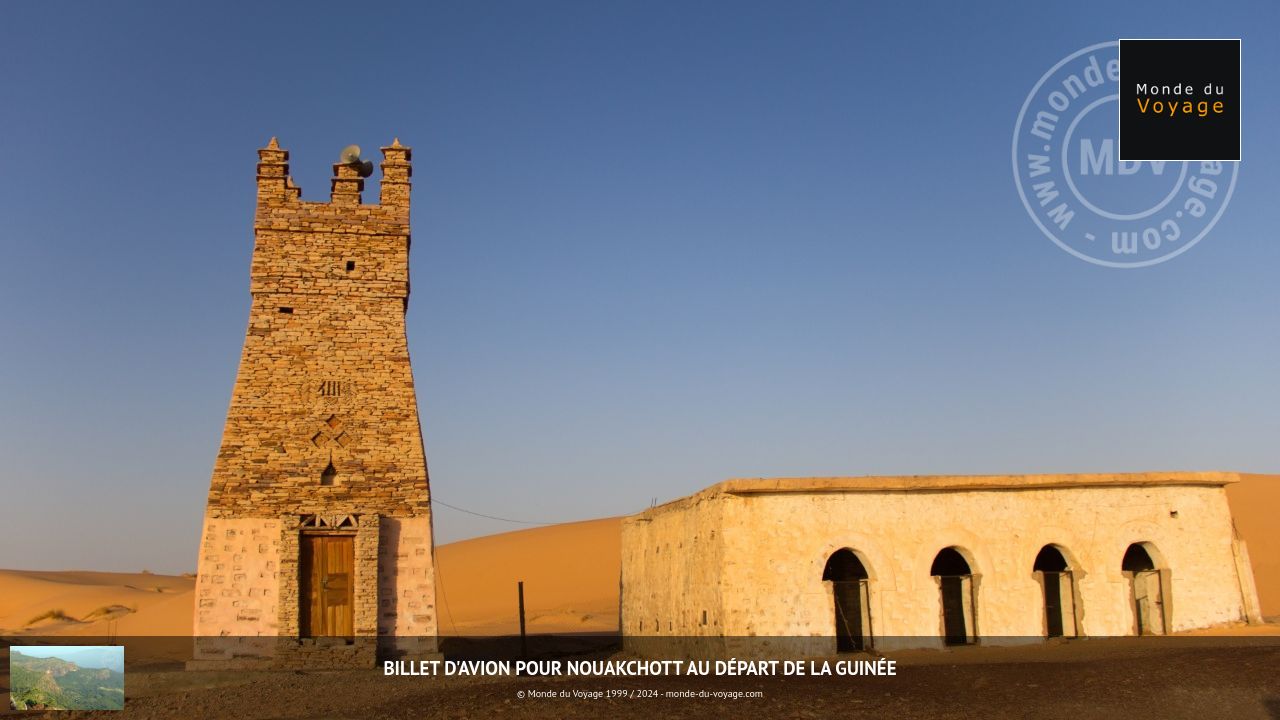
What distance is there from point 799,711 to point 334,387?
1025cm

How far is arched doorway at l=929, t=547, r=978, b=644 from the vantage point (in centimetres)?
1828

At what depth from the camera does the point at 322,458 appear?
18.1 metres

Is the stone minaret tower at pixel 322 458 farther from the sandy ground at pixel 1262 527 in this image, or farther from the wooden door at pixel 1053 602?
the sandy ground at pixel 1262 527

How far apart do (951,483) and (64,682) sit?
13610 millimetres

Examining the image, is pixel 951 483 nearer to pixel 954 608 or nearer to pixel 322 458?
pixel 954 608

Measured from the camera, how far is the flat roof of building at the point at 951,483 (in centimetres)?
1753

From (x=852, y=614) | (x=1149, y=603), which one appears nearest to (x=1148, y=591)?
(x=1149, y=603)

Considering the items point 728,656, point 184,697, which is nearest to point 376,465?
point 184,697

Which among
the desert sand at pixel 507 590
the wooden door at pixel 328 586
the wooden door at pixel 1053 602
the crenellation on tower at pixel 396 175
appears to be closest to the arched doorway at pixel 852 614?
the wooden door at pixel 1053 602

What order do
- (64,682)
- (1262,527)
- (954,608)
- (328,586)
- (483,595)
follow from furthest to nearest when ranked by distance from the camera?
(483,595), (1262,527), (954,608), (328,586), (64,682)

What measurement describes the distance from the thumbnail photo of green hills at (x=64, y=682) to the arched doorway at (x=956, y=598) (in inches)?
495

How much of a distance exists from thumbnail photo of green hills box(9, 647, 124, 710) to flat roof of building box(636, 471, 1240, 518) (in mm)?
9332

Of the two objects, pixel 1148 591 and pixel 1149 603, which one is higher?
pixel 1148 591

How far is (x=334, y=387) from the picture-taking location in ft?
61.0
